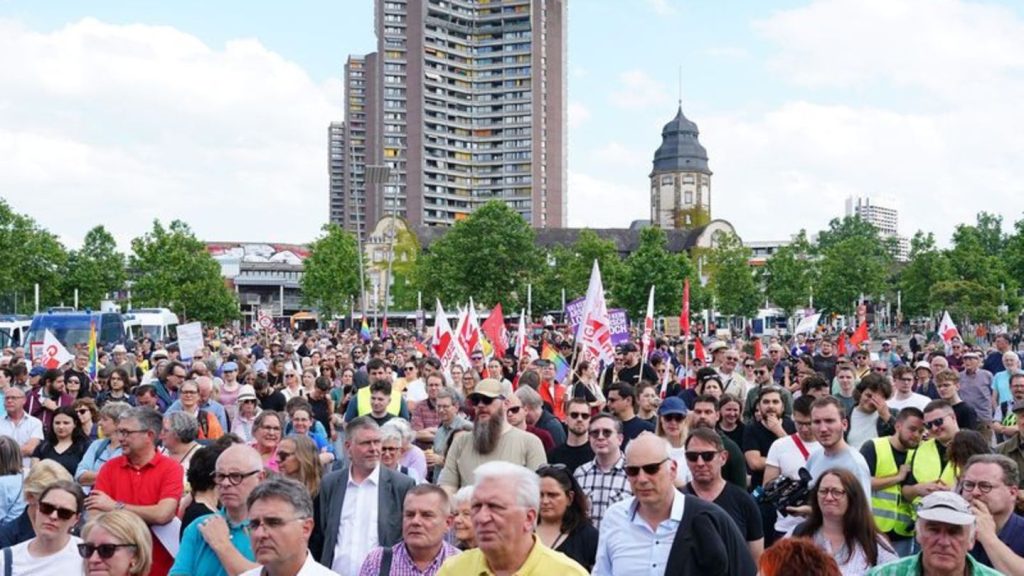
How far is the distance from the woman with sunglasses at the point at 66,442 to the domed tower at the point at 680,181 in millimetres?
130000

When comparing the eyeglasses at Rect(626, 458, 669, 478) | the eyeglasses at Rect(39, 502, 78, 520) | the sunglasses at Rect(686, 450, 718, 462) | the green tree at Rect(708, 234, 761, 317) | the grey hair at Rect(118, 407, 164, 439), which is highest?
the green tree at Rect(708, 234, 761, 317)

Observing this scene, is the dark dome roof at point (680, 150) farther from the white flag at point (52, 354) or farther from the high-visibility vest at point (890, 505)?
the high-visibility vest at point (890, 505)

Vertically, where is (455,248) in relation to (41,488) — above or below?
above

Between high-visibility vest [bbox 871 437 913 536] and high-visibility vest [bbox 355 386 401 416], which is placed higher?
high-visibility vest [bbox 355 386 401 416]

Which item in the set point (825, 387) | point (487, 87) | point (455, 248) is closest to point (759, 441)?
point (825, 387)

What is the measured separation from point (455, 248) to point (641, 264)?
42.3ft

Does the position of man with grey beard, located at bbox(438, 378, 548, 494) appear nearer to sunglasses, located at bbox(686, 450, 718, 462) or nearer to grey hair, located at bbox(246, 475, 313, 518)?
sunglasses, located at bbox(686, 450, 718, 462)

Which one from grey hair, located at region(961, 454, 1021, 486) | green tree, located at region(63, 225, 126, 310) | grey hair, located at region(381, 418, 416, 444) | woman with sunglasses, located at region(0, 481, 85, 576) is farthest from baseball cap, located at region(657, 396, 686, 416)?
green tree, located at region(63, 225, 126, 310)

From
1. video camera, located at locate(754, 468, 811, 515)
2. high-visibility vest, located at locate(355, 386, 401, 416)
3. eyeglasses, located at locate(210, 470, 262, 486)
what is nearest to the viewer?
eyeglasses, located at locate(210, 470, 262, 486)

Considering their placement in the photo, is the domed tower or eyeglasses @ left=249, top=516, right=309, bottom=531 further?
the domed tower

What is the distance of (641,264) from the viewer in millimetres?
69500

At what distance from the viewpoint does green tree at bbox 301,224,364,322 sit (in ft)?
259

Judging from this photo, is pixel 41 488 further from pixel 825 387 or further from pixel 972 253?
pixel 972 253

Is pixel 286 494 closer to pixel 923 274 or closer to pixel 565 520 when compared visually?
pixel 565 520
